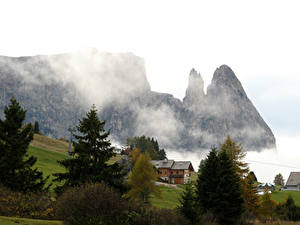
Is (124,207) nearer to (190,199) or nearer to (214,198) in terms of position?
(190,199)

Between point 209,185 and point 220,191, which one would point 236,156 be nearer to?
point 209,185

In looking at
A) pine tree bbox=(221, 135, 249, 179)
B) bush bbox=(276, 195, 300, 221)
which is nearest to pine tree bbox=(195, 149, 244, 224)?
pine tree bbox=(221, 135, 249, 179)

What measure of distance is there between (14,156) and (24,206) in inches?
→ 284

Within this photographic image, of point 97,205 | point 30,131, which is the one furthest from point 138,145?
point 97,205

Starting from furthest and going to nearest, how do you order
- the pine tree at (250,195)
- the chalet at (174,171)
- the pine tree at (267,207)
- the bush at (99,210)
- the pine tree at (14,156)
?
the chalet at (174,171) < the pine tree at (267,207) < the pine tree at (250,195) < the pine tree at (14,156) < the bush at (99,210)

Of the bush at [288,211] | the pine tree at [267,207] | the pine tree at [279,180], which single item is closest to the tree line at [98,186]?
the pine tree at [267,207]

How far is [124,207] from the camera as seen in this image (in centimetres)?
1852

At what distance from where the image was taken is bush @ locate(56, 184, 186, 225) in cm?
1711

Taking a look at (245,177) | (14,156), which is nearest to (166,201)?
(245,177)

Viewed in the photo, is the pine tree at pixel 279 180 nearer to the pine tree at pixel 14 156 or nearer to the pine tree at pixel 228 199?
the pine tree at pixel 228 199

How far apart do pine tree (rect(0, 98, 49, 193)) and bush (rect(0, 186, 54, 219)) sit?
128 inches

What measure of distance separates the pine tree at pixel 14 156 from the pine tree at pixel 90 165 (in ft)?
10.7

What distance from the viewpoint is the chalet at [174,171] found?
113312 mm

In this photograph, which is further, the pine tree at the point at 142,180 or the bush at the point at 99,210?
the pine tree at the point at 142,180
